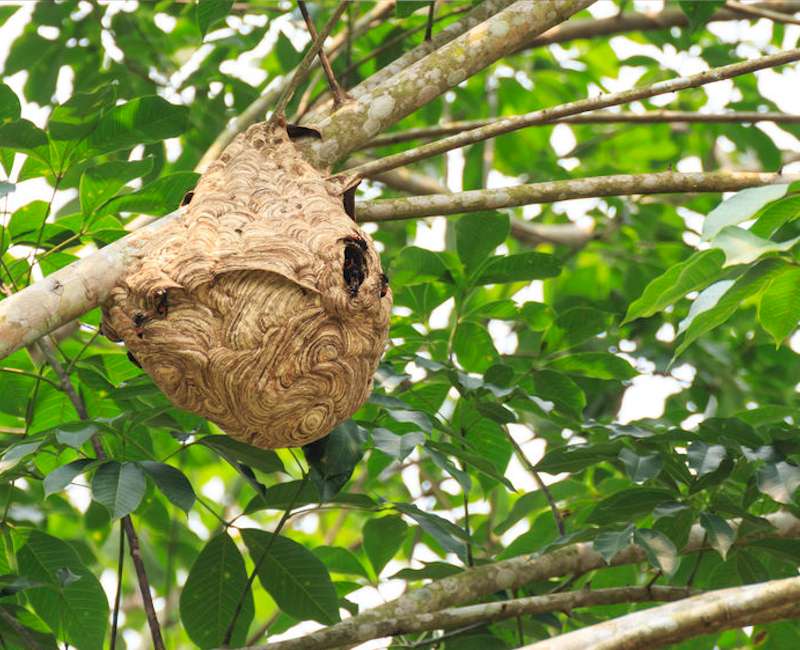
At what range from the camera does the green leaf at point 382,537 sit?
149 inches

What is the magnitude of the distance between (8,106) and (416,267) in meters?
1.33

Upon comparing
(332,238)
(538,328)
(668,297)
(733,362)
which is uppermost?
(332,238)

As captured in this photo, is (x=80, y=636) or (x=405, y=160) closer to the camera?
(x=405, y=160)

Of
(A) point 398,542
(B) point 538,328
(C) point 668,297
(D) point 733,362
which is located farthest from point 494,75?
(C) point 668,297

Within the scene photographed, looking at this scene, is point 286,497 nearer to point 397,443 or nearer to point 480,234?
point 397,443

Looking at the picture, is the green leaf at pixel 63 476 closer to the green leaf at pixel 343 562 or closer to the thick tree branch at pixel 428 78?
the thick tree branch at pixel 428 78

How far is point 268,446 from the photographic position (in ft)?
9.66

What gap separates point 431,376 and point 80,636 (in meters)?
1.32

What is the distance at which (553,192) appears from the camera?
3203 millimetres

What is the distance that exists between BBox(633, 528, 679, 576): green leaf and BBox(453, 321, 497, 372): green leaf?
1.01 metres

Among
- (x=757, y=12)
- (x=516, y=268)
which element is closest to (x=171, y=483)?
(x=516, y=268)

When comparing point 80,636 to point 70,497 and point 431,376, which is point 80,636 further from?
point 70,497

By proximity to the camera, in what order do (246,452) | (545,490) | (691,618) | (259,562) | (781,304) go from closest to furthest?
1. (691,618)
2. (781,304)
3. (246,452)
4. (259,562)
5. (545,490)

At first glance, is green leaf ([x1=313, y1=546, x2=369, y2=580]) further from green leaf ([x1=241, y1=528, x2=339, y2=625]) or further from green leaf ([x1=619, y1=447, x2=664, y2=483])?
green leaf ([x1=619, y1=447, x2=664, y2=483])
